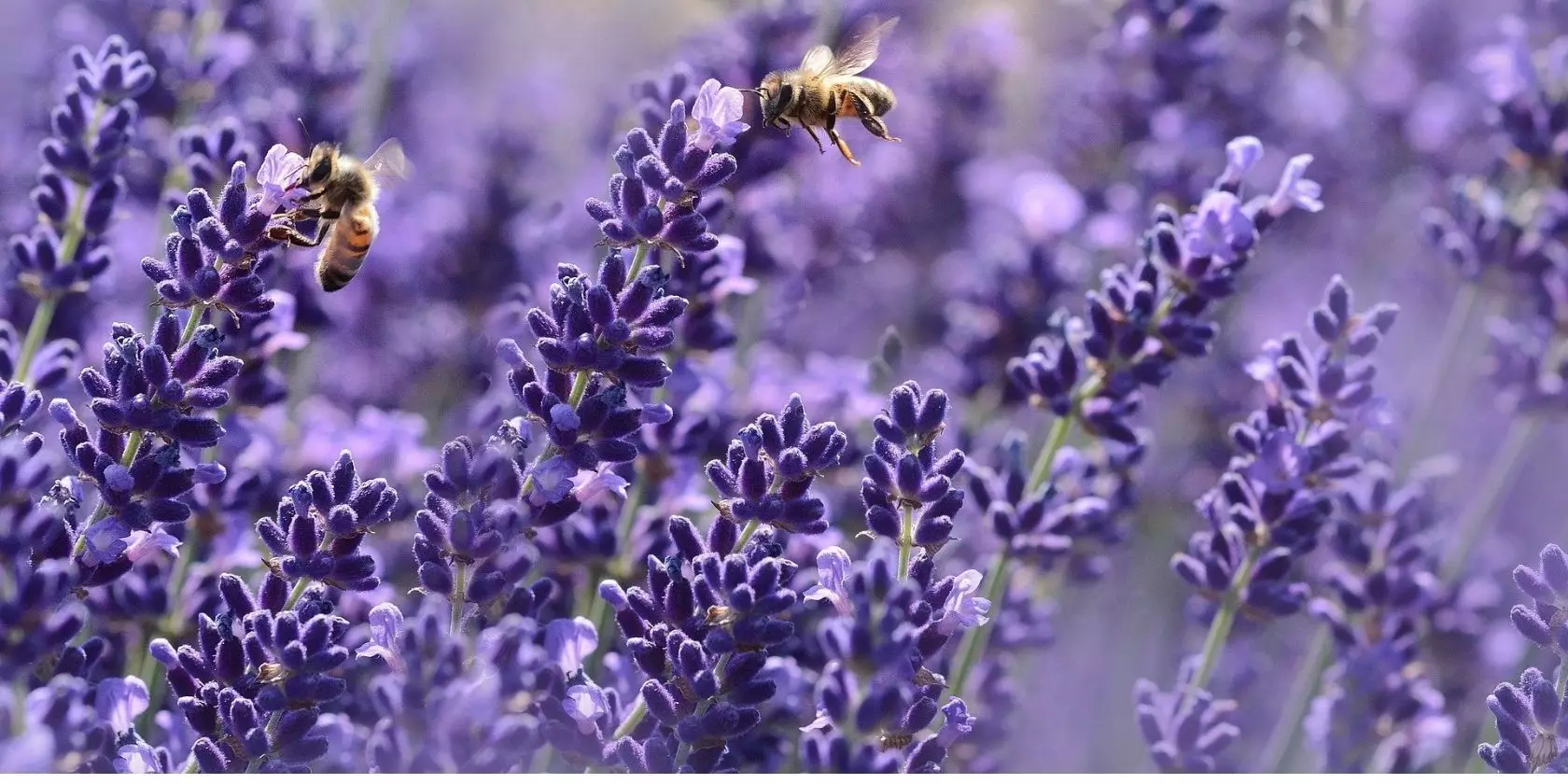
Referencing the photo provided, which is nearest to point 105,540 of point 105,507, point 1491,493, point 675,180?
point 105,507

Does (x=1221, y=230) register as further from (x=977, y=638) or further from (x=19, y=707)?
(x=19, y=707)

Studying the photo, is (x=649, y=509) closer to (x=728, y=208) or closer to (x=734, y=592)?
(x=728, y=208)

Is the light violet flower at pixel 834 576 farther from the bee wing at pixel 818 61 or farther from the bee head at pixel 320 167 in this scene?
the bee wing at pixel 818 61

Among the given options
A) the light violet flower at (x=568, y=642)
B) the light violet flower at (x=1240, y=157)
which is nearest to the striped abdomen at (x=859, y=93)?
the light violet flower at (x=1240, y=157)

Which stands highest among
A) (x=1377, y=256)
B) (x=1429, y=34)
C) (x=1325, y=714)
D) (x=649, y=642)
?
(x=1429, y=34)

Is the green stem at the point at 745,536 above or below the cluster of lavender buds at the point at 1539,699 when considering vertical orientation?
above

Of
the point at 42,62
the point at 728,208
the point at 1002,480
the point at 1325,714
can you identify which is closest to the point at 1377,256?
the point at 1325,714
